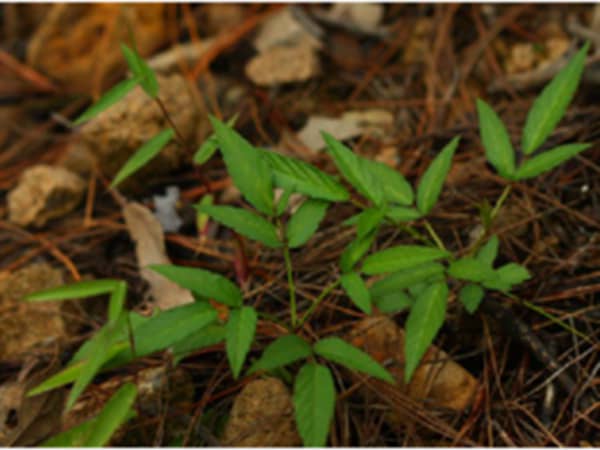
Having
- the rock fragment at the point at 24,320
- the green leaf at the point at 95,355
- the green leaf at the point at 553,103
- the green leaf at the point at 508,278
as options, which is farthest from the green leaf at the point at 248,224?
the rock fragment at the point at 24,320

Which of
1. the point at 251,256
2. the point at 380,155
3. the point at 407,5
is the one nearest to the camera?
the point at 251,256

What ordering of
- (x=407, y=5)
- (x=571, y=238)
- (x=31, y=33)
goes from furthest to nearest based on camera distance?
(x=31, y=33) < (x=407, y=5) < (x=571, y=238)

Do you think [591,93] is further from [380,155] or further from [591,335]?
[591,335]

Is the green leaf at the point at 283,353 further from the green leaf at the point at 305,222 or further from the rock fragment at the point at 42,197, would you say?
the rock fragment at the point at 42,197

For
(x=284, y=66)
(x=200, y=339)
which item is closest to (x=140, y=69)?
(x=200, y=339)

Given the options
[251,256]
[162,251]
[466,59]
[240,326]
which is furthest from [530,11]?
[240,326]

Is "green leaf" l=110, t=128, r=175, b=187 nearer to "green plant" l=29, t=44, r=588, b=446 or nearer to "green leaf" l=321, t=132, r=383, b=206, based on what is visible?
"green plant" l=29, t=44, r=588, b=446
